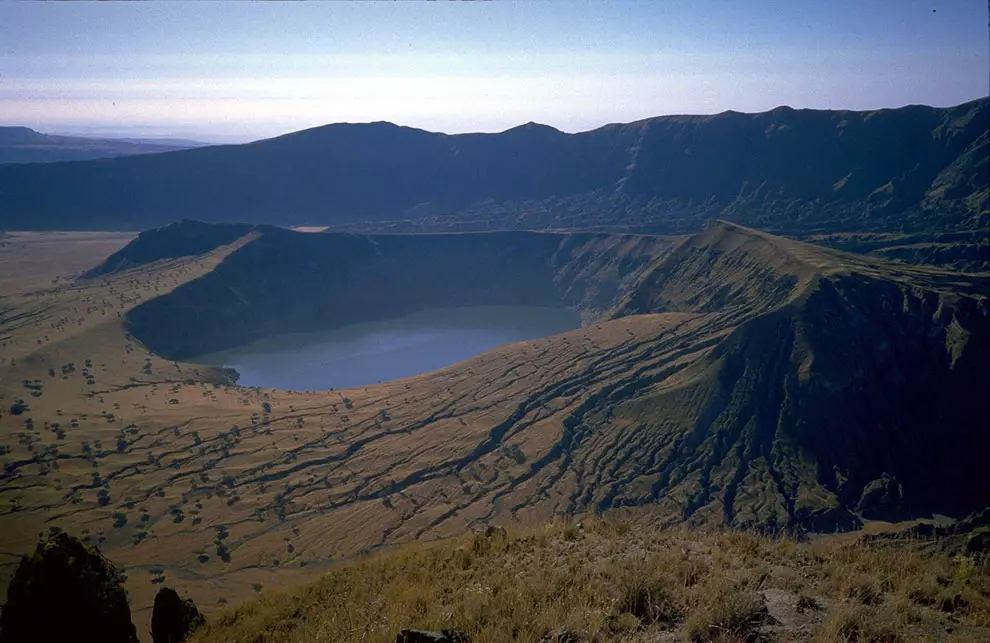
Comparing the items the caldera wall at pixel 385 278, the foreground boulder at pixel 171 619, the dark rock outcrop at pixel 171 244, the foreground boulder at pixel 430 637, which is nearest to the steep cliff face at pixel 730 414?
the foreground boulder at pixel 171 619

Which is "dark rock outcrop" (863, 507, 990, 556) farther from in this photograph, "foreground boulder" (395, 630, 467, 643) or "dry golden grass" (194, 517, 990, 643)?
"foreground boulder" (395, 630, 467, 643)

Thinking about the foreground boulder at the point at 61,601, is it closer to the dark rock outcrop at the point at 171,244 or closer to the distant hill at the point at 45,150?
the dark rock outcrop at the point at 171,244

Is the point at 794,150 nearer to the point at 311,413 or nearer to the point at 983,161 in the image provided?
the point at 983,161

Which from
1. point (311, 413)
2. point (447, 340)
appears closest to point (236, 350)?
point (447, 340)

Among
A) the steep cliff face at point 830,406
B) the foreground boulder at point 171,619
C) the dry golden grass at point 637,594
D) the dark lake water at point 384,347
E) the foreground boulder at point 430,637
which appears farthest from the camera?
the dark lake water at point 384,347

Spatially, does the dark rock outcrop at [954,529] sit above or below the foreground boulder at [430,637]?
below

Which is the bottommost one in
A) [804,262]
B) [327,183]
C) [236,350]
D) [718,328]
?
[236,350]
